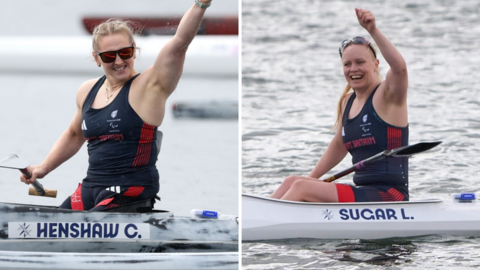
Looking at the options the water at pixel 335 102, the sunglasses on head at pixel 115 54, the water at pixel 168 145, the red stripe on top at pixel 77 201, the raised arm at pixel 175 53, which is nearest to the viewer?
the raised arm at pixel 175 53

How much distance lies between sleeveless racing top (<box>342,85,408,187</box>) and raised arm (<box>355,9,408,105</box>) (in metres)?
0.14

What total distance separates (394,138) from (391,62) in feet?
1.54

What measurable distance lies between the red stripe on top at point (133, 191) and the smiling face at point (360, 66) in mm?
1320

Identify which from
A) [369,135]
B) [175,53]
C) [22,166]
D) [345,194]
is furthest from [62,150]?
[369,135]

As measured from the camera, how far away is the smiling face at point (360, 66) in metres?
3.91

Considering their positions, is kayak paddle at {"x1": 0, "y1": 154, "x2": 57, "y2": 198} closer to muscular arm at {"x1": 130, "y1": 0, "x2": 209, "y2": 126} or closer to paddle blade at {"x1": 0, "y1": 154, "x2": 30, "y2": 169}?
paddle blade at {"x1": 0, "y1": 154, "x2": 30, "y2": 169}

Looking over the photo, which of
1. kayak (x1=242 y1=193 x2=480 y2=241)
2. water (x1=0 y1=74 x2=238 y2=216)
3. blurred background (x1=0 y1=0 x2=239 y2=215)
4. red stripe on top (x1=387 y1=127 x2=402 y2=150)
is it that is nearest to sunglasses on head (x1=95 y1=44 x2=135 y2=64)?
blurred background (x1=0 y1=0 x2=239 y2=215)

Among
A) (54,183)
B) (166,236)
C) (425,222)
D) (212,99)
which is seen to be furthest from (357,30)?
(166,236)

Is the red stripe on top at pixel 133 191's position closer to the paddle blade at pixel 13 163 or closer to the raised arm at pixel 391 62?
the paddle blade at pixel 13 163

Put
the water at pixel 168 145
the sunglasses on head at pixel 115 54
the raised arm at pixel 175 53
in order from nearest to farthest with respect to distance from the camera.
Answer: the raised arm at pixel 175 53 → the sunglasses on head at pixel 115 54 → the water at pixel 168 145

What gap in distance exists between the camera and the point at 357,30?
12.5m

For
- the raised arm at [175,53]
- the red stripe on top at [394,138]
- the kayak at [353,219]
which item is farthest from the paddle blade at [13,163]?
the red stripe on top at [394,138]

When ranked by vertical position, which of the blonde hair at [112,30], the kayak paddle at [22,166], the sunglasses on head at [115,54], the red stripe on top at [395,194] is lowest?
the red stripe on top at [395,194]

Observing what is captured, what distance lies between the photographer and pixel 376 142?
391cm
